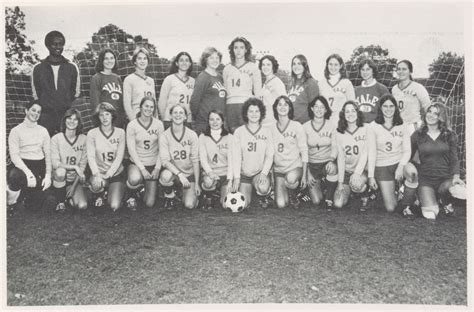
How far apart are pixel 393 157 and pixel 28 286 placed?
Answer: 251cm

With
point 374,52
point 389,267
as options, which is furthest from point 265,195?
point 374,52

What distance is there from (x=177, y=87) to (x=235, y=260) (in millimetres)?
1472

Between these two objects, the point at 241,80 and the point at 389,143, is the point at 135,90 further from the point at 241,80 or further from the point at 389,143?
the point at 389,143

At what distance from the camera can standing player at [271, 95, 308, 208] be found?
9.75 ft

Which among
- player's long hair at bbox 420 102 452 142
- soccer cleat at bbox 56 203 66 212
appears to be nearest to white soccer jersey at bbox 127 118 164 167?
soccer cleat at bbox 56 203 66 212

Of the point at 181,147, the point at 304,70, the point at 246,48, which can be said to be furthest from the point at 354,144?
the point at 181,147

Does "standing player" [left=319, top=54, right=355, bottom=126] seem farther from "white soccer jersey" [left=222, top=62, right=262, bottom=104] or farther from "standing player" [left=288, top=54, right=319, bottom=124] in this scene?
"white soccer jersey" [left=222, top=62, right=262, bottom=104]

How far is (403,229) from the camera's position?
2590 millimetres

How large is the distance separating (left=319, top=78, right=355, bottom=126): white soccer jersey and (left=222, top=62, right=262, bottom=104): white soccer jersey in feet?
1.70

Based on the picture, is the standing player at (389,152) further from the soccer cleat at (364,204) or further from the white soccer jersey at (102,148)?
the white soccer jersey at (102,148)

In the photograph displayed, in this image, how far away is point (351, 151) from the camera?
299 centimetres

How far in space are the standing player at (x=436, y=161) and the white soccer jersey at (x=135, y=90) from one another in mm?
2064

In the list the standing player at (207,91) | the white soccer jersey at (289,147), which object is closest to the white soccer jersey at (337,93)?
the white soccer jersey at (289,147)

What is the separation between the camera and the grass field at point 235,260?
2.12m
